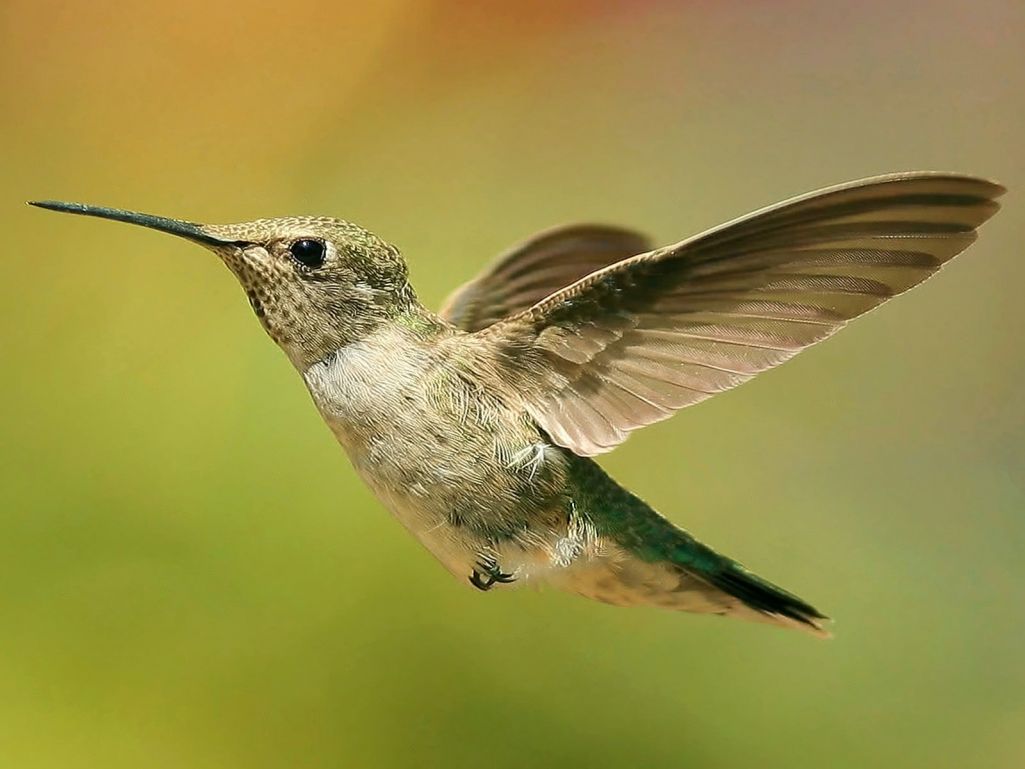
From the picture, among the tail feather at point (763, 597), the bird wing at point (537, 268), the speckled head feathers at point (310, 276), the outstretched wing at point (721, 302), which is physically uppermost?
the bird wing at point (537, 268)

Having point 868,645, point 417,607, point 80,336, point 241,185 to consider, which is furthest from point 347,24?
point 868,645

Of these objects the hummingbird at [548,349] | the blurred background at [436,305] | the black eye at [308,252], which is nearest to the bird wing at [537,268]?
the hummingbird at [548,349]

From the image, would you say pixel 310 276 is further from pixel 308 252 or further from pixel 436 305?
pixel 436 305

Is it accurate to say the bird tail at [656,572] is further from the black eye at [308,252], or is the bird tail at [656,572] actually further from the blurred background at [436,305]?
the blurred background at [436,305]

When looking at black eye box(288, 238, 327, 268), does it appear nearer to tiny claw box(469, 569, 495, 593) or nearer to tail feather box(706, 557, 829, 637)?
tiny claw box(469, 569, 495, 593)

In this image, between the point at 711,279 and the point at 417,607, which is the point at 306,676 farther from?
the point at 711,279

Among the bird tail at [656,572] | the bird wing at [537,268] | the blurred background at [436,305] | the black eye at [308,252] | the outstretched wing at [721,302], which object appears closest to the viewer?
the outstretched wing at [721,302]
